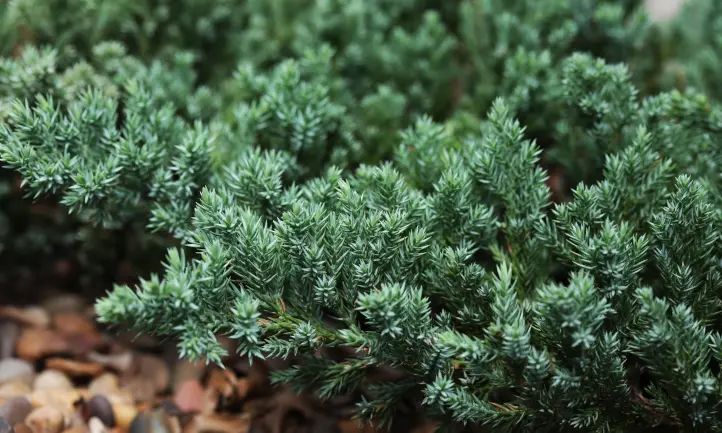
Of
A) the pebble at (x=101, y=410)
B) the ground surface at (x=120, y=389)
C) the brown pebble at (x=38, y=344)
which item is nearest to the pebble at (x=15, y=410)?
the ground surface at (x=120, y=389)

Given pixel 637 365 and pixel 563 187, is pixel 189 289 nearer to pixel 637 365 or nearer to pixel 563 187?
pixel 637 365

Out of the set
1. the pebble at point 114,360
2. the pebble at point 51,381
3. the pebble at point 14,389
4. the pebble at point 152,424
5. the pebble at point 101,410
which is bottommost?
the pebble at point 152,424

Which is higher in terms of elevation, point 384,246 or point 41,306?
point 41,306

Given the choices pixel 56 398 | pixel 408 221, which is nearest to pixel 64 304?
pixel 56 398

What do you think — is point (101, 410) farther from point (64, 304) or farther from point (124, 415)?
point (64, 304)

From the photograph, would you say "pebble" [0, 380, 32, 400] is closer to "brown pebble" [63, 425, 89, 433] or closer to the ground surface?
the ground surface

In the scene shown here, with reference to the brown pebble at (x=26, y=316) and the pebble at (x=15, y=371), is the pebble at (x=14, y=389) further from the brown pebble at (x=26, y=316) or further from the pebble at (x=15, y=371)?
the brown pebble at (x=26, y=316)

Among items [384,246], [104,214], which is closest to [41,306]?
[104,214]
